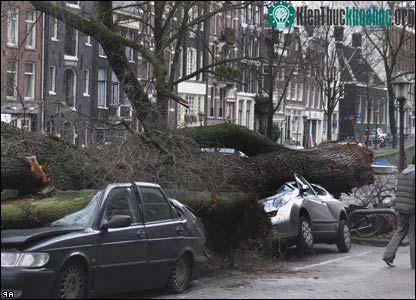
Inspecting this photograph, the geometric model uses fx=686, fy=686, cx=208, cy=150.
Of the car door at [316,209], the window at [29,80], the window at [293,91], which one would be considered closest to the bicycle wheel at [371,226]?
the car door at [316,209]

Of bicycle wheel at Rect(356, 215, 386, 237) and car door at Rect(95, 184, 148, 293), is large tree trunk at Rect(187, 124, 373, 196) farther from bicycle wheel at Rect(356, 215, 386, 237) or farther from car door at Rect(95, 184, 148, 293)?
car door at Rect(95, 184, 148, 293)

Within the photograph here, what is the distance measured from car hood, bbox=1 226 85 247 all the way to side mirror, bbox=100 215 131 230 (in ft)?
1.22

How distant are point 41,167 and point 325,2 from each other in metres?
32.7

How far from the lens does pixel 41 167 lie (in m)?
9.48

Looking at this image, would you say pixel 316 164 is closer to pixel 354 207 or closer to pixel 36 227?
pixel 354 207

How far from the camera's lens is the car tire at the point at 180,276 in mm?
8859

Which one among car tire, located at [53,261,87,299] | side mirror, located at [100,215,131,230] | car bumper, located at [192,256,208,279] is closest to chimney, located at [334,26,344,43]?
car bumper, located at [192,256,208,279]

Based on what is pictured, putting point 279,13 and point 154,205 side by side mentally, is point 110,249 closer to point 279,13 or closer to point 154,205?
point 154,205

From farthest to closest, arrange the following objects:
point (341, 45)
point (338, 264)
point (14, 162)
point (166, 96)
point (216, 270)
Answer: point (341, 45) < point (166, 96) < point (338, 264) < point (216, 270) < point (14, 162)

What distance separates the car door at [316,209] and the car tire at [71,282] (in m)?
7.13

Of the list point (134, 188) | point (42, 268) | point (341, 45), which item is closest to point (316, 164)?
point (134, 188)

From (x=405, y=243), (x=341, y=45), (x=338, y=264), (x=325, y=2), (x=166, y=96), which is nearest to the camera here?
(x=338, y=264)

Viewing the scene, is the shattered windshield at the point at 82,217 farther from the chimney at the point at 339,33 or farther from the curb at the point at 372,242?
the chimney at the point at 339,33

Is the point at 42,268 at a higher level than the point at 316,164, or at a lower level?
lower
